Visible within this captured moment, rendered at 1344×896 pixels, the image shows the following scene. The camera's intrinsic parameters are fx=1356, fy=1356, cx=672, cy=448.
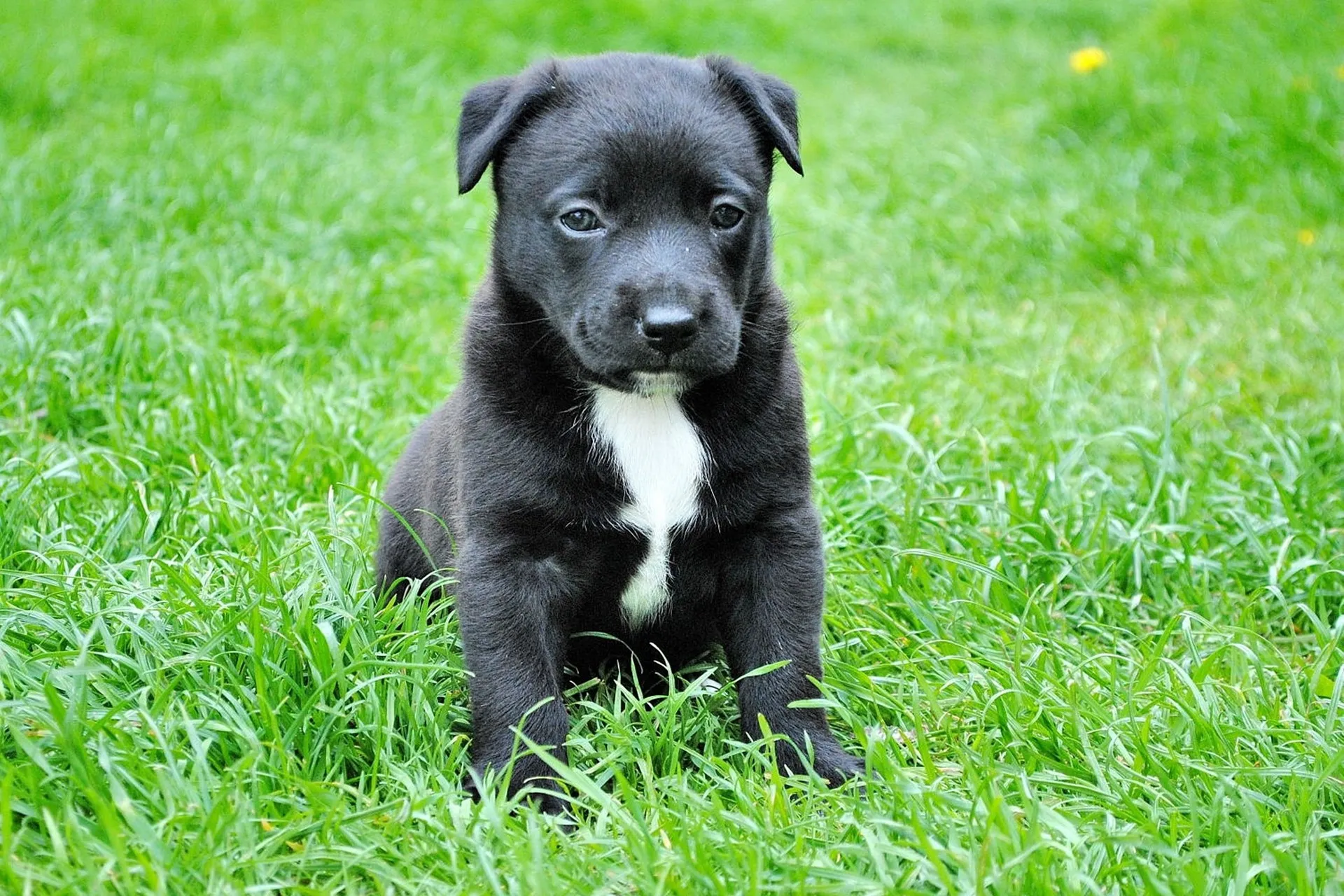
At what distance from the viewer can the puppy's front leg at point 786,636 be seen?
9.14 feet

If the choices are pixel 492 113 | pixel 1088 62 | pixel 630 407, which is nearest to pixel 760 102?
pixel 492 113

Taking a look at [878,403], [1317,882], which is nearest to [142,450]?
[878,403]

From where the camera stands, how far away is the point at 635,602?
289 cm

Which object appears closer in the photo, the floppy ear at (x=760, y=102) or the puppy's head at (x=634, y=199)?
the puppy's head at (x=634, y=199)

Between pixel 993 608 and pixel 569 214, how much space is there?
4.69 ft

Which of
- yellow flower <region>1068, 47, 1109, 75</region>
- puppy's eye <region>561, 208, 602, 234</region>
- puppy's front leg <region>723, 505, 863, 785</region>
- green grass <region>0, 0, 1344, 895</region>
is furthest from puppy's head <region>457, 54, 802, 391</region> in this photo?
yellow flower <region>1068, 47, 1109, 75</region>

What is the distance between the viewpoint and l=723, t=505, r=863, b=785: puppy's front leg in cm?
279

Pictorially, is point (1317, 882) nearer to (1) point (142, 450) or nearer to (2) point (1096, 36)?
(1) point (142, 450)

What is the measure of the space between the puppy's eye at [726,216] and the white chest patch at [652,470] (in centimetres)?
38

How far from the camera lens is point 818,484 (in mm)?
3924

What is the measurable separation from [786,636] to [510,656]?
1.86 ft

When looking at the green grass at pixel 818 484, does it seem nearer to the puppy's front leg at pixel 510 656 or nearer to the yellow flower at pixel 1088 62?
the puppy's front leg at pixel 510 656

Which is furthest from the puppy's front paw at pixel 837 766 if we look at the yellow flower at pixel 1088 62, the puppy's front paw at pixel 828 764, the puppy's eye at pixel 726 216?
the yellow flower at pixel 1088 62

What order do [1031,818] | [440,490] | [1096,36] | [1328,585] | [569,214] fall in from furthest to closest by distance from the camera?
[1096,36], [1328,585], [440,490], [569,214], [1031,818]
